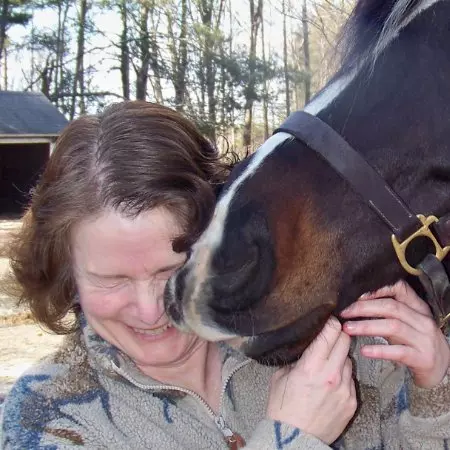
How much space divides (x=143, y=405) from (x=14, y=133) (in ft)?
50.9

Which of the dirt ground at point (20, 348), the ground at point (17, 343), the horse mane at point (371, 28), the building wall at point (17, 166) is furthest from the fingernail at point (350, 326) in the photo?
Result: the building wall at point (17, 166)

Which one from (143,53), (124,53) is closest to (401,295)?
(143,53)

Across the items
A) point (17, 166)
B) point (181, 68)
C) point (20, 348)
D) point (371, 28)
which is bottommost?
point (20, 348)

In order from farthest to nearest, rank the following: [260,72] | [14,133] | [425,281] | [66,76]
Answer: [66,76], [260,72], [14,133], [425,281]

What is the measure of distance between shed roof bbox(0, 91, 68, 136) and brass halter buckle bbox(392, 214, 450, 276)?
15.4m

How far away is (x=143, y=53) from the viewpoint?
19.1 meters

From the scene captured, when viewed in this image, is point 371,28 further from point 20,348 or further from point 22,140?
point 22,140

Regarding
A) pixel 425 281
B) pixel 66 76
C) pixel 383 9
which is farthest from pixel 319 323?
pixel 66 76

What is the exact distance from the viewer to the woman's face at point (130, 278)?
1.29 metres

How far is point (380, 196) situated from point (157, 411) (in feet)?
2.14

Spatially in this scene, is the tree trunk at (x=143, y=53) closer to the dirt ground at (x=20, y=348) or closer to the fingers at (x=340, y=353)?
the dirt ground at (x=20, y=348)

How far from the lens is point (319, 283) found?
1289mm

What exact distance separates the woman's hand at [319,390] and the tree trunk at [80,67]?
772 inches

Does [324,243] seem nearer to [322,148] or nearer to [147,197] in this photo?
[322,148]
